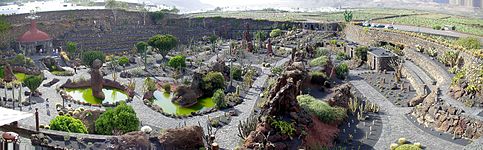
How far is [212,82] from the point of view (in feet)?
152

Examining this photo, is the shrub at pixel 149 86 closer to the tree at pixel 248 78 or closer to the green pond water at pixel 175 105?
the green pond water at pixel 175 105

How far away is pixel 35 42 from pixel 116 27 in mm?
12869

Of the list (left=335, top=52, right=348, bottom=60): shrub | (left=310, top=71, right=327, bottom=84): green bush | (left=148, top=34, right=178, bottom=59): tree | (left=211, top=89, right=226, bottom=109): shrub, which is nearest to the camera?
(left=211, top=89, right=226, bottom=109): shrub

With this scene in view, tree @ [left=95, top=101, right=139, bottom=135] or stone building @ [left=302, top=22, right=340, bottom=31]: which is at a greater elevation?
stone building @ [left=302, top=22, right=340, bottom=31]

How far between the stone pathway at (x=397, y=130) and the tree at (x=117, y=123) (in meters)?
13.1

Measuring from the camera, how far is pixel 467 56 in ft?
146

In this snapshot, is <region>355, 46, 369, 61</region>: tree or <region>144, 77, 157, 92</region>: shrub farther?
<region>355, 46, 369, 61</region>: tree

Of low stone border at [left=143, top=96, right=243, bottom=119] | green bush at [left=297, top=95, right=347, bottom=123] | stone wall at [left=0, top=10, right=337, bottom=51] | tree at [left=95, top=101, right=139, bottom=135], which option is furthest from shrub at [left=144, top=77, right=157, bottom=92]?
stone wall at [left=0, top=10, right=337, bottom=51]

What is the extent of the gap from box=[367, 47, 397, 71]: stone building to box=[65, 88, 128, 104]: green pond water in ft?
72.1

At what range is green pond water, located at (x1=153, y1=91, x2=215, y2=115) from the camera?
139 feet

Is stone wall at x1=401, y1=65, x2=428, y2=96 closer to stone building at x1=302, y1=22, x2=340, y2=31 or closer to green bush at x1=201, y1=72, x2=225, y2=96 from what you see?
green bush at x1=201, y1=72, x2=225, y2=96

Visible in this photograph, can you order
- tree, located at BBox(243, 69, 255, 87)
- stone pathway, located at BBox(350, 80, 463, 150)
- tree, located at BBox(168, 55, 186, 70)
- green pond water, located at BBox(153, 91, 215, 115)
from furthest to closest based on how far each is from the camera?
tree, located at BBox(168, 55, 186, 70) < tree, located at BBox(243, 69, 255, 87) < green pond water, located at BBox(153, 91, 215, 115) < stone pathway, located at BBox(350, 80, 463, 150)

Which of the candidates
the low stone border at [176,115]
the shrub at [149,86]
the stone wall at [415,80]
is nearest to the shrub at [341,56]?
the stone wall at [415,80]

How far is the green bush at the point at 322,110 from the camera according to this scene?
114 feet
